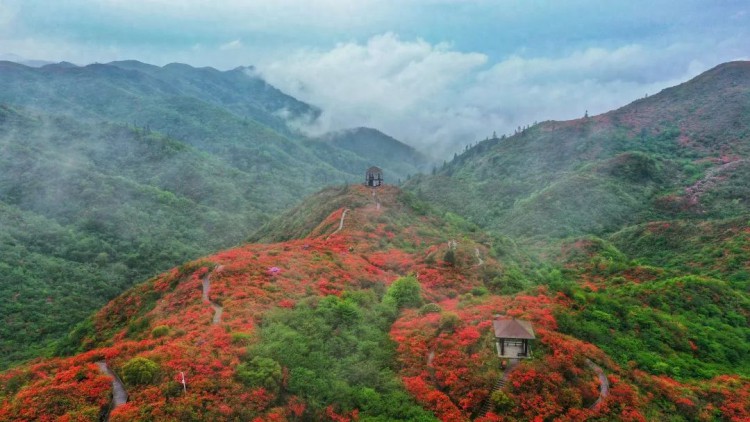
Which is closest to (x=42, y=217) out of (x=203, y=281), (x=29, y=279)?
(x=29, y=279)

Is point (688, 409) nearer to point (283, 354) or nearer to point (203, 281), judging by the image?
point (283, 354)

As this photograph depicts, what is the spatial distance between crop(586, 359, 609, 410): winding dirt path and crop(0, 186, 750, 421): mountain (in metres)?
0.10

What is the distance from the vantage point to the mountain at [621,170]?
95.6 meters

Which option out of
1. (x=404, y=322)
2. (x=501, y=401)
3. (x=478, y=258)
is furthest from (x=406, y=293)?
(x=478, y=258)

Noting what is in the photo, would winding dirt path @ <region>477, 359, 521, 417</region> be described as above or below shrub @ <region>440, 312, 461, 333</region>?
below

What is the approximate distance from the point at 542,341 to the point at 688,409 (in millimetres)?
9099

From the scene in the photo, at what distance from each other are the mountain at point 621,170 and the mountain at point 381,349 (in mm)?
49676

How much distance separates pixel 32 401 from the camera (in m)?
23.5

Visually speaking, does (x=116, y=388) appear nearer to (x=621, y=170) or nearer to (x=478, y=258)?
(x=478, y=258)

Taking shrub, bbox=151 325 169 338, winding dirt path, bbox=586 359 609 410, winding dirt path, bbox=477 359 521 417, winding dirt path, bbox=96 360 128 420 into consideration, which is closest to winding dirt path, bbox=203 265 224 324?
shrub, bbox=151 325 169 338

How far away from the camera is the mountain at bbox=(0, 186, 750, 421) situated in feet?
83.7

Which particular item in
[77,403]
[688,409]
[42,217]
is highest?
[42,217]

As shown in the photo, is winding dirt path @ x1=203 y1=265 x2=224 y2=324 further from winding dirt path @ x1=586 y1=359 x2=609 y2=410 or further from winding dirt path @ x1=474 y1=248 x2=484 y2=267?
winding dirt path @ x1=474 y1=248 x2=484 y2=267

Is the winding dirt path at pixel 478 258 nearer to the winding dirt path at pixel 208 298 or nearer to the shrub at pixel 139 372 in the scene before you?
the winding dirt path at pixel 208 298
